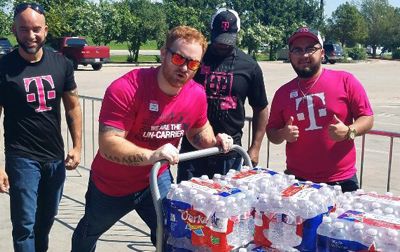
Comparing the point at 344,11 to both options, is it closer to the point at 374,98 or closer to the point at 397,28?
the point at 397,28

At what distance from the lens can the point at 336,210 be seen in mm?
2652

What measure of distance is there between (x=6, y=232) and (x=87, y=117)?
7591mm

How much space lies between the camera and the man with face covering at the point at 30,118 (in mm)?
3982

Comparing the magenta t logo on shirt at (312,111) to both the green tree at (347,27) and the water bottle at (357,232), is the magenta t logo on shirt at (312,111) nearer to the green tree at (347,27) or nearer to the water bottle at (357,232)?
the water bottle at (357,232)

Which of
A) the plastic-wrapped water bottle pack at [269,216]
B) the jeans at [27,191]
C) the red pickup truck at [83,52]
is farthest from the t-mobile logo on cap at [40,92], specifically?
the red pickup truck at [83,52]

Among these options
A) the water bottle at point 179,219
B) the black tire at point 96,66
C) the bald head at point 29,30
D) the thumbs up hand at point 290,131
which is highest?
the bald head at point 29,30

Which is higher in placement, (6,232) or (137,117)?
(137,117)

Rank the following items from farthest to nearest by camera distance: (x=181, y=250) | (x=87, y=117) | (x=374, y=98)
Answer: (x=374, y=98)
(x=87, y=117)
(x=181, y=250)

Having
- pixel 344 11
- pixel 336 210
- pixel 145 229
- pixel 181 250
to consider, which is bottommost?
pixel 145 229

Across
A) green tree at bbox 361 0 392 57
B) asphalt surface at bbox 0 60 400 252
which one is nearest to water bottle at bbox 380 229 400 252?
asphalt surface at bbox 0 60 400 252

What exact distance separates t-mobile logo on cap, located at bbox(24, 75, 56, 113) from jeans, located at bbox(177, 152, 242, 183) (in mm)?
1203

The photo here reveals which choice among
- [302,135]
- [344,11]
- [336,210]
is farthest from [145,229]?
[344,11]

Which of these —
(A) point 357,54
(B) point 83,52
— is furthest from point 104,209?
(A) point 357,54

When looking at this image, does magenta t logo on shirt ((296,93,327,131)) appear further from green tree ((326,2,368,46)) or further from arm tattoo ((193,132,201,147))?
green tree ((326,2,368,46))
